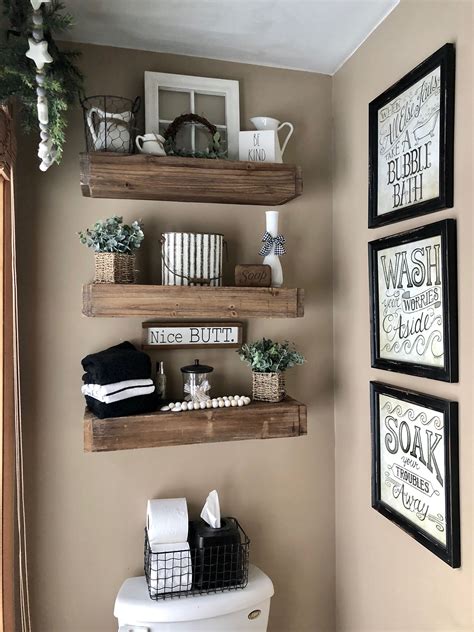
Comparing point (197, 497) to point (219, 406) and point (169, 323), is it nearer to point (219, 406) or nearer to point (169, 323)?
point (219, 406)

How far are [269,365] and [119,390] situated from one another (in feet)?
1.53

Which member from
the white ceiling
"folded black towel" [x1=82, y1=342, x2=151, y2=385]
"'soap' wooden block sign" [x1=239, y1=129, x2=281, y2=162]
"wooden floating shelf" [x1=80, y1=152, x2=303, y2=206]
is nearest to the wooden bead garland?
"folded black towel" [x1=82, y1=342, x2=151, y2=385]

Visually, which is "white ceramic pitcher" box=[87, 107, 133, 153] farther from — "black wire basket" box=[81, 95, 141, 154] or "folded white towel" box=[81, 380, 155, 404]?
"folded white towel" box=[81, 380, 155, 404]

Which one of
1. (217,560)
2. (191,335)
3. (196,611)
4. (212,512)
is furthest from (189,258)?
(196,611)

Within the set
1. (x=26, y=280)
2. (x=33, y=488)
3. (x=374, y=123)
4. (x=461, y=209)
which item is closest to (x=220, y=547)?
(x=33, y=488)

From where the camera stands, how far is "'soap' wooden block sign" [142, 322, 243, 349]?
1604mm

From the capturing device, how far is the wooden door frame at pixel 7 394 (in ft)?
4.38

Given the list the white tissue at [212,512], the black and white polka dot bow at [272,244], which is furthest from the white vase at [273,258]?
the white tissue at [212,512]

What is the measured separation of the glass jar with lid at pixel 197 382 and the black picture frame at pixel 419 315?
512mm

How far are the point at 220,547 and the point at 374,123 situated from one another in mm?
1350

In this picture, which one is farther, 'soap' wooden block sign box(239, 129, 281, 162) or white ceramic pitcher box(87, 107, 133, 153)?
'soap' wooden block sign box(239, 129, 281, 162)

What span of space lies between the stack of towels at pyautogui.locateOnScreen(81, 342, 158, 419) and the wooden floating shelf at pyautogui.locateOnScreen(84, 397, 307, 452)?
29mm

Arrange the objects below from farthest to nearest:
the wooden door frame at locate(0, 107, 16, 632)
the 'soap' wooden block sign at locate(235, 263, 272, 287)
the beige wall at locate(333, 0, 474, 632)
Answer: the 'soap' wooden block sign at locate(235, 263, 272, 287)
the wooden door frame at locate(0, 107, 16, 632)
the beige wall at locate(333, 0, 474, 632)

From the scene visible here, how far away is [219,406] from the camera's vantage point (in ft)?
5.00
